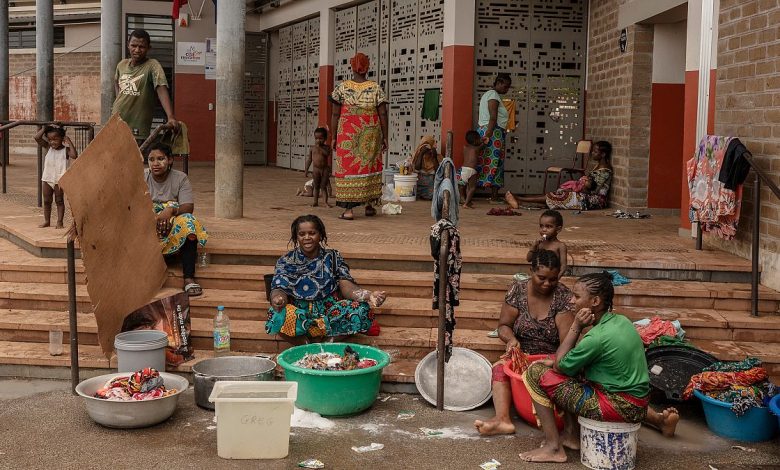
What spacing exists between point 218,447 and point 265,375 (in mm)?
854

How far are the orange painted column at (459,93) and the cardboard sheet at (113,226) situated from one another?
6430 millimetres

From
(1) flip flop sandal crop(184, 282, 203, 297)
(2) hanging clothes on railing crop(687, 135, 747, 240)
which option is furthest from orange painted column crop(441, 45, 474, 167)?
(1) flip flop sandal crop(184, 282, 203, 297)

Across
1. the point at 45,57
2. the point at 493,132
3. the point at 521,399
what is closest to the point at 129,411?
the point at 521,399

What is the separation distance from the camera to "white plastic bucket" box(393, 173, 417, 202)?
12641 mm

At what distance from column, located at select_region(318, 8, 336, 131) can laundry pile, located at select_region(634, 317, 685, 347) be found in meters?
10.9

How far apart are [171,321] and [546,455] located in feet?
8.96

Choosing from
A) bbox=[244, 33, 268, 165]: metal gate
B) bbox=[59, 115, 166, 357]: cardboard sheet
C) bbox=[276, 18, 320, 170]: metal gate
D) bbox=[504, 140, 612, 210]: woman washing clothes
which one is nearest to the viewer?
bbox=[59, 115, 166, 357]: cardboard sheet

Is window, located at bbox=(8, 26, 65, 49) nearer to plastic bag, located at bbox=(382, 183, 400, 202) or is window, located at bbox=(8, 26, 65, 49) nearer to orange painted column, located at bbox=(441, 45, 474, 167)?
plastic bag, located at bbox=(382, 183, 400, 202)

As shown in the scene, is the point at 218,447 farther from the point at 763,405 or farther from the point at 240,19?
the point at 240,19

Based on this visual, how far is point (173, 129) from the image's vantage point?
8023mm

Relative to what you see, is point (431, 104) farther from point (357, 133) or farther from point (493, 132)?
point (357, 133)

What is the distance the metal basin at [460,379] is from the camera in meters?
5.79

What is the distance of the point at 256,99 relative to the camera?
20.2 metres

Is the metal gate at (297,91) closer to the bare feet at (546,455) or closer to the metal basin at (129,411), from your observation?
the metal basin at (129,411)
